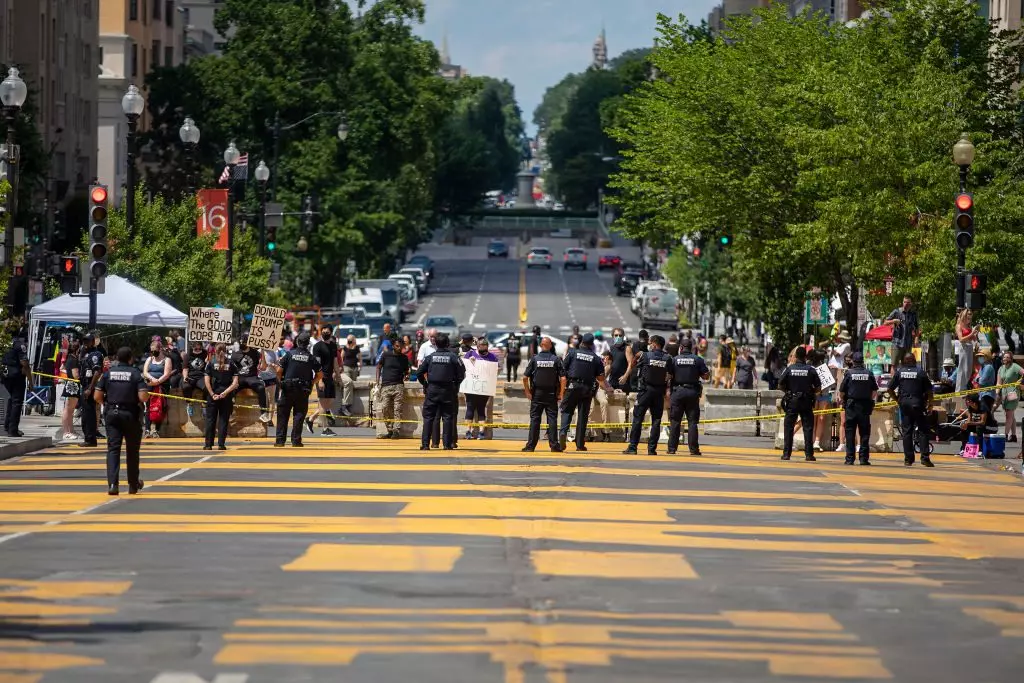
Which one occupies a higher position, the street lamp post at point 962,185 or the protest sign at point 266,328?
the street lamp post at point 962,185

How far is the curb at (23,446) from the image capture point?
28.0 meters

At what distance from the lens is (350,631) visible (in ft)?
41.6

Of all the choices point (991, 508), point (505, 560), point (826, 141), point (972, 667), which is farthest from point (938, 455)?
point (972, 667)

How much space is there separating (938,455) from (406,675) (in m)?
22.5

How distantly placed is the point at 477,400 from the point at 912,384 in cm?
Answer: 734

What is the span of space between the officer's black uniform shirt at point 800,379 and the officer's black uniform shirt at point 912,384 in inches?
49.7

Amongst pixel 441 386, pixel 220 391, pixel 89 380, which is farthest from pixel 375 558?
pixel 89 380

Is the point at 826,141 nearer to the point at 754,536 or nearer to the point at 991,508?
the point at 991,508

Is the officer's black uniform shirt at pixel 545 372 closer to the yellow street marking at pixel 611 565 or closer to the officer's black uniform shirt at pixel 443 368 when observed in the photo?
the officer's black uniform shirt at pixel 443 368

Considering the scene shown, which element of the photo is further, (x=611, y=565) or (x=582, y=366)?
(x=582, y=366)

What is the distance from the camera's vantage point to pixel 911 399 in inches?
1132

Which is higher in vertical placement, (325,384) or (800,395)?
(800,395)

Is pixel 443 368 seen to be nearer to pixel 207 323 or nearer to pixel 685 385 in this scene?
pixel 685 385

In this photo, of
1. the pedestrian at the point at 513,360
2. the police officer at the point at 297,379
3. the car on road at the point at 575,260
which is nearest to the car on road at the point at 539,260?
the car on road at the point at 575,260
